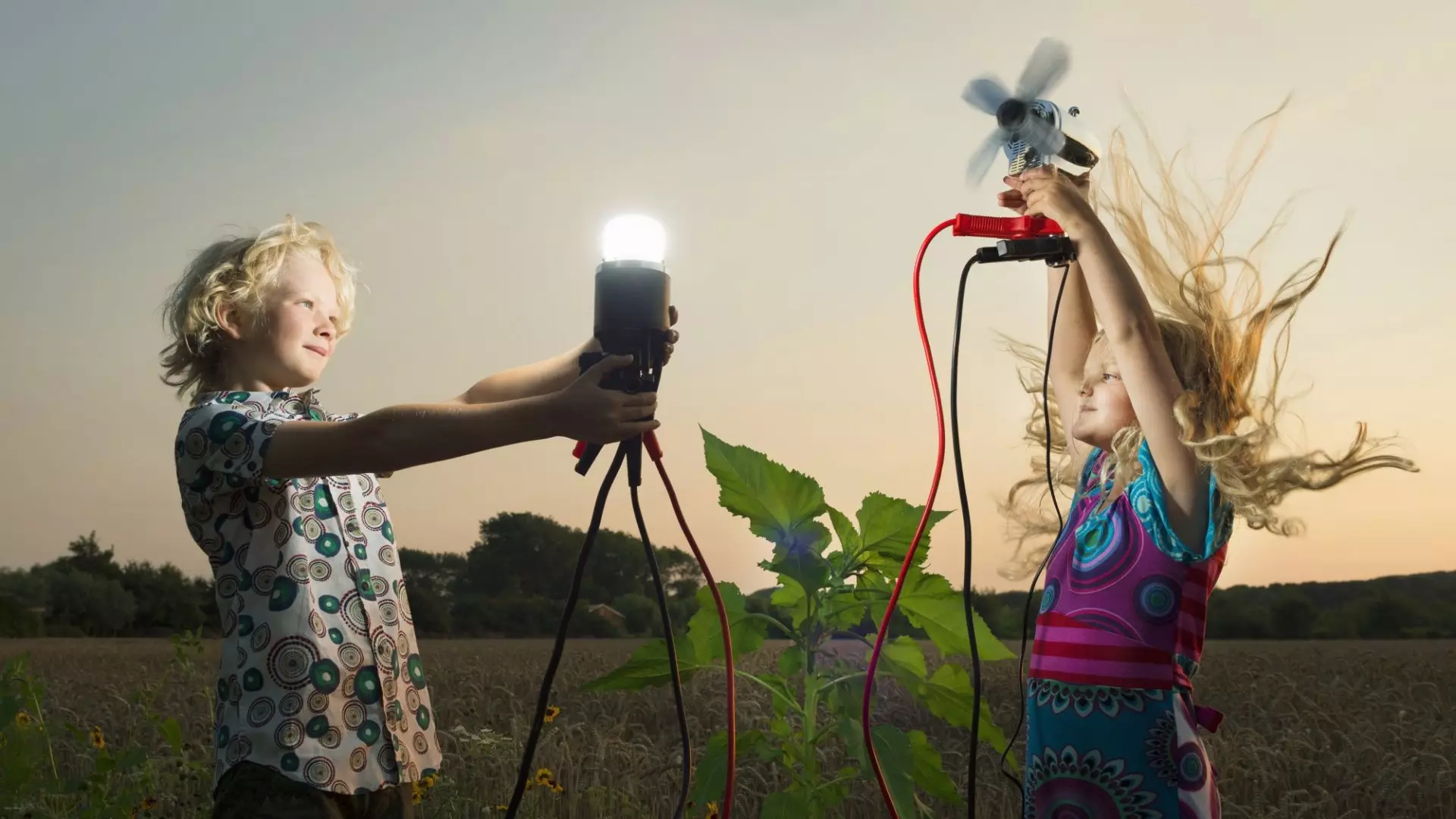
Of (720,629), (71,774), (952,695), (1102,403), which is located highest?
(1102,403)

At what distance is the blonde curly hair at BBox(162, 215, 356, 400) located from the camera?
2359 millimetres

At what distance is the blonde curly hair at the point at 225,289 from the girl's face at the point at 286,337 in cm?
3

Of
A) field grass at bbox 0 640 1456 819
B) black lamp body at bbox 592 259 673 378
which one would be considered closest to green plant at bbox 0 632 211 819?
field grass at bbox 0 640 1456 819

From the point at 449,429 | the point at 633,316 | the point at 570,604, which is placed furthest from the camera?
the point at 449,429

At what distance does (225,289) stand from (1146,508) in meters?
2.11

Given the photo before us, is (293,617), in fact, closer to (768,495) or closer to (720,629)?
(720,629)

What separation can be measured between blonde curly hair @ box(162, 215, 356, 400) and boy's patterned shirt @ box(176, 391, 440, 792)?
0.21 meters

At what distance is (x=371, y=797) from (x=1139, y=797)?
5.26 feet

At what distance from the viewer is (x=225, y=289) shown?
2352 millimetres

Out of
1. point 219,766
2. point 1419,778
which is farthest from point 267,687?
point 1419,778

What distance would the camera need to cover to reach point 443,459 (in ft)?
5.44

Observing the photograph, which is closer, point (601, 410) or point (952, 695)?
point (601, 410)

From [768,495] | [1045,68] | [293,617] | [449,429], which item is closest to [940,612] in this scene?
[768,495]

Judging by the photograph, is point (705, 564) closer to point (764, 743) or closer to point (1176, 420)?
point (764, 743)
